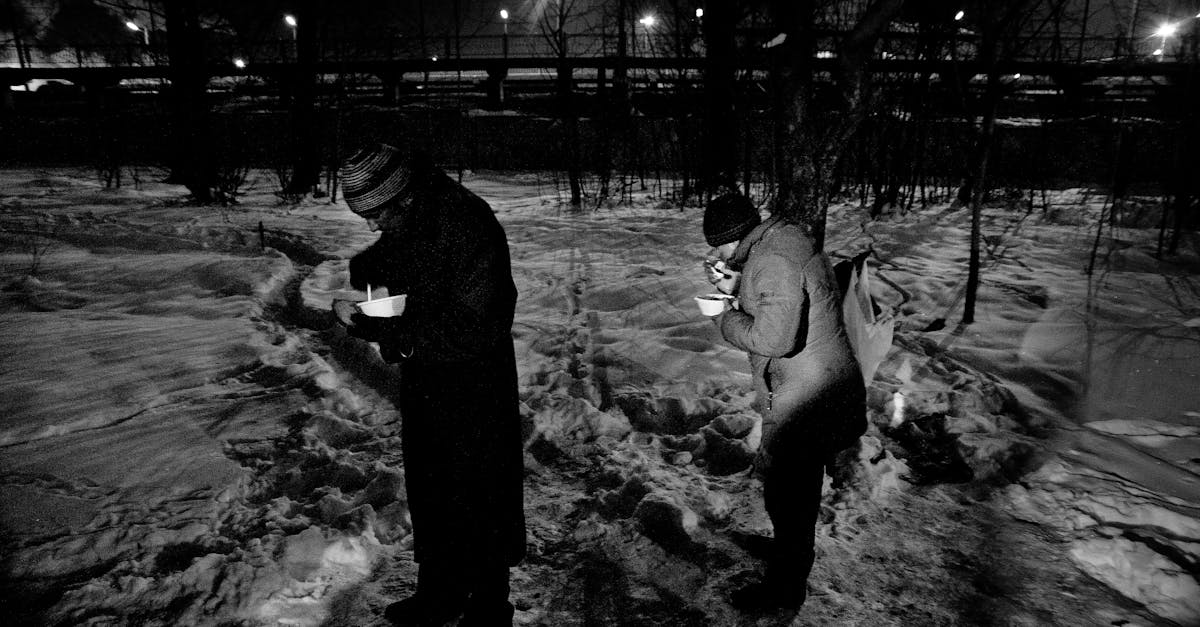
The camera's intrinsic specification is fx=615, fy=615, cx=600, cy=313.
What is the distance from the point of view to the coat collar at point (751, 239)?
222 cm

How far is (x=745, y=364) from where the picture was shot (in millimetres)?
4863

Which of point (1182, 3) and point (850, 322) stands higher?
point (1182, 3)

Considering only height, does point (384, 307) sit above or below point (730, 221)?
below

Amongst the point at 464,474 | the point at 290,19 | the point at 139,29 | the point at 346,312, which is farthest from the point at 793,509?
the point at 290,19

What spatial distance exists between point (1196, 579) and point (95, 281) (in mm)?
8559

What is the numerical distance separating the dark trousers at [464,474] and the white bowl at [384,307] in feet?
0.60

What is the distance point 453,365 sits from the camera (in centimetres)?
199

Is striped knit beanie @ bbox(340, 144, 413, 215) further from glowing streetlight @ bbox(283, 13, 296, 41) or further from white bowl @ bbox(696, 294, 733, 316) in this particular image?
glowing streetlight @ bbox(283, 13, 296, 41)

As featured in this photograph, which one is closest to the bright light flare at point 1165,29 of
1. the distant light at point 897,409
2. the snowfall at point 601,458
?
the snowfall at point 601,458

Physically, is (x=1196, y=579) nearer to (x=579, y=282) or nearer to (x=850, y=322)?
(x=850, y=322)

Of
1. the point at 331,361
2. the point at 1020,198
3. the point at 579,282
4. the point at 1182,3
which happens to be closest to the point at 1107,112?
the point at 1020,198

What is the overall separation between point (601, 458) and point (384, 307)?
2068 millimetres

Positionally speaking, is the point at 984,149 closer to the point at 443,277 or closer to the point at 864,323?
the point at 864,323

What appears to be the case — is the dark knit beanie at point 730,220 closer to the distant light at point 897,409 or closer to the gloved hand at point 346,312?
the gloved hand at point 346,312
